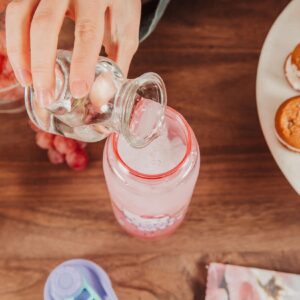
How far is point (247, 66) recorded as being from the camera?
0.83 metres

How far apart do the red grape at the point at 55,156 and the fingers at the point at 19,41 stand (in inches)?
8.0

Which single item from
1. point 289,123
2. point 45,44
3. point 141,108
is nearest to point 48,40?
point 45,44

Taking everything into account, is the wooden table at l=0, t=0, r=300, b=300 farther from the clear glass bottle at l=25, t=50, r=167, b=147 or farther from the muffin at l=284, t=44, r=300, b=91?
the clear glass bottle at l=25, t=50, r=167, b=147

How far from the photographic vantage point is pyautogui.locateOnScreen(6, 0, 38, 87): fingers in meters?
0.57

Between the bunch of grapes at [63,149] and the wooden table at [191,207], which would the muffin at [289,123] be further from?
the bunch of grapes at [63,149]

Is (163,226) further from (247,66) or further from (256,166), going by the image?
(247,66)

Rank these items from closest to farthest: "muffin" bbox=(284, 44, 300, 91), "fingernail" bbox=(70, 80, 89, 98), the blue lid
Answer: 1. "fingernail" bbox=(70, 80, 89, 98)
2. the blue lid
3. "muffin" bbox=(284, 44, 300, 91)

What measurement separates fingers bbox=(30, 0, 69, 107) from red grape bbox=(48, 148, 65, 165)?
0.23 m

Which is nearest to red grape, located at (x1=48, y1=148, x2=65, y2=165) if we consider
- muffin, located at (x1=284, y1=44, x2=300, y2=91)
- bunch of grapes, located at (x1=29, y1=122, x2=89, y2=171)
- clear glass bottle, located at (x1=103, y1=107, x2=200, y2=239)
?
bunch of grapes, located at (x1=29, y1=122, x2=89, y2=171)

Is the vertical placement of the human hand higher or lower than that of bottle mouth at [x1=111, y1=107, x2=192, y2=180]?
higher

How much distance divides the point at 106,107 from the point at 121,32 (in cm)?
14

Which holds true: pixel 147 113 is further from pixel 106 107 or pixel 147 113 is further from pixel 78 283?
pixel 78 283

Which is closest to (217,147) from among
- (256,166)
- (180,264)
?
(256,166)

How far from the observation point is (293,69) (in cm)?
75
